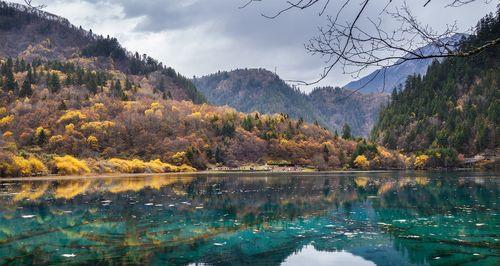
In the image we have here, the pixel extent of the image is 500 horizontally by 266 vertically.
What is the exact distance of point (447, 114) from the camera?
154 m

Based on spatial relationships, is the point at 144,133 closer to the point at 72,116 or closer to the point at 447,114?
the point at 72,116

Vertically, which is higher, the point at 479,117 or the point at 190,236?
the point at 479,117

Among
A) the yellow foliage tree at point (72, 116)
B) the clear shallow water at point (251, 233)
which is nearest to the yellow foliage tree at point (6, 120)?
the yellow foliage tree at point (72, 116)

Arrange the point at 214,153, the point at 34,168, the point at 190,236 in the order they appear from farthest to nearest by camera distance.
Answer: the point at 214,153 < the point at 34,168 < the point at 190,236

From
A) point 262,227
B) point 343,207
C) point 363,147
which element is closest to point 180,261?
point 262,227

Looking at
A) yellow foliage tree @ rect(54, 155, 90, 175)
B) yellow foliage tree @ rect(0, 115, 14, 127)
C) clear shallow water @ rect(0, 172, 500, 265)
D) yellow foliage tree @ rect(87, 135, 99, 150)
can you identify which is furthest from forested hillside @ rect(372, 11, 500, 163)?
yellow foliage tree @ rect(0, 115, 14, 127)

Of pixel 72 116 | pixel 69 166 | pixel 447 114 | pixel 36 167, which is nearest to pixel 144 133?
pixel 72 116

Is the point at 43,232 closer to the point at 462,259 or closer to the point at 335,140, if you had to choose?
the point at 462,259

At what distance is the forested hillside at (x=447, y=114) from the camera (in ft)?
429

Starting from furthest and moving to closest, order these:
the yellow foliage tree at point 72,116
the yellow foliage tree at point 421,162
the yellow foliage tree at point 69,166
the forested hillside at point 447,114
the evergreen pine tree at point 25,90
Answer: the forested hillside at point 447,114
the evergreen pine tree at point 25,90
the yellow foliage tree at point 421,162
the yellow foliage tree at point 72,116
the yellow foliage tree at point 69,166

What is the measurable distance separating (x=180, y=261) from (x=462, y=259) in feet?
23.9

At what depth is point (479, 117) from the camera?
456 feet

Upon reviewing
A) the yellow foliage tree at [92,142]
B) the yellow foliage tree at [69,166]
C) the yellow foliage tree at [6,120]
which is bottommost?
the yellow foliage tree at [69,166]

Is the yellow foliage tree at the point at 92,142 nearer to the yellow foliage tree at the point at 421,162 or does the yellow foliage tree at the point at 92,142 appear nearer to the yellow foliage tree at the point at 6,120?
the yellow foliage tree at the point at 6,120
